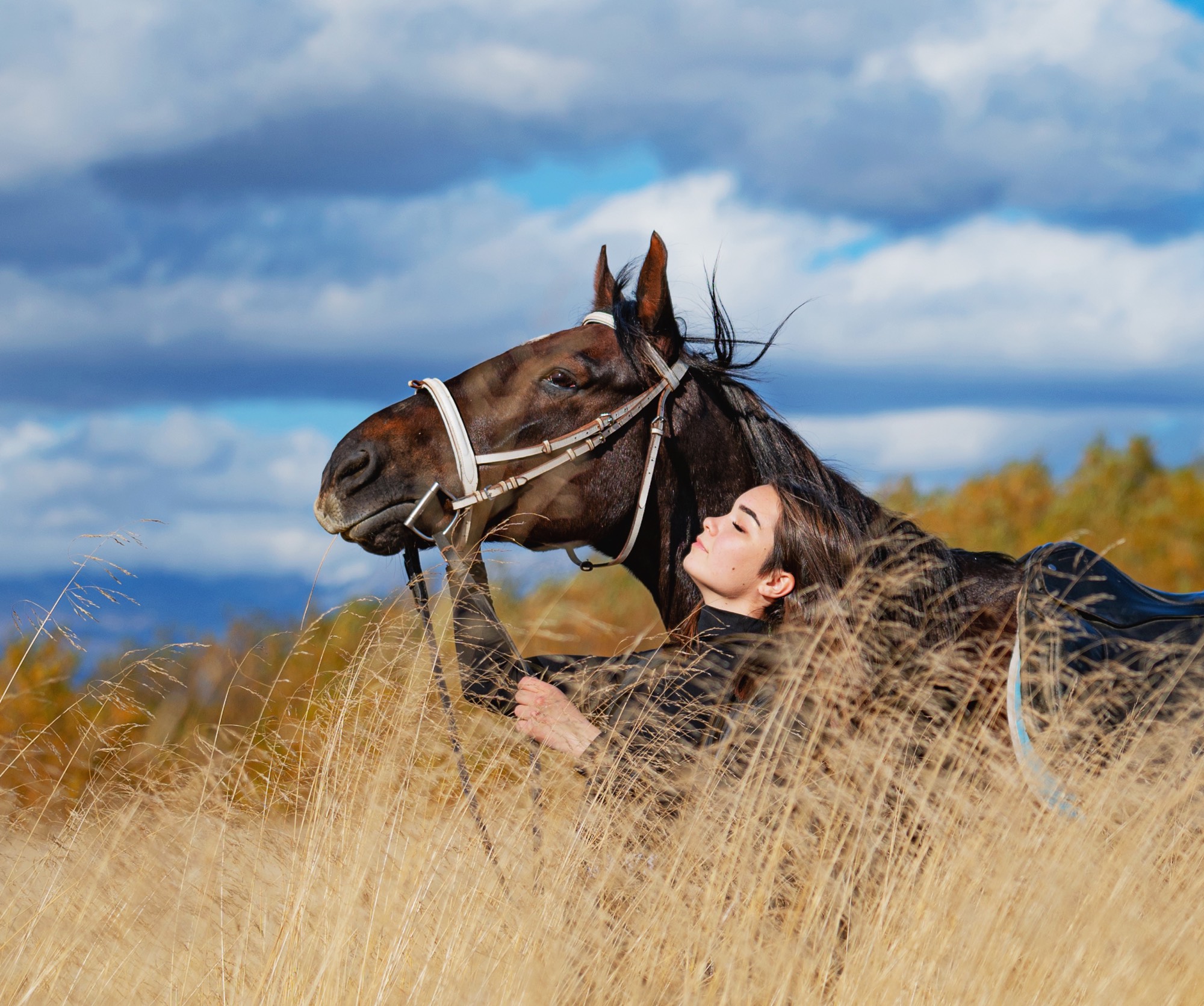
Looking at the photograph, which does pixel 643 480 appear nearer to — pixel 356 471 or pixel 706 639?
pixel 706 639

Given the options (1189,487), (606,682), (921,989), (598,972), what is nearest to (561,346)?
(606,682)

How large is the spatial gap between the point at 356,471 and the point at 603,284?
51.2 inches

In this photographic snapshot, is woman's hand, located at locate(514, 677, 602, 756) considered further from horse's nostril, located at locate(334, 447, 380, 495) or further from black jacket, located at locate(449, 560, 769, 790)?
horse's nostril, located at locate(334, 447, 380, 495)

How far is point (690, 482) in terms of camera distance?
396 cm

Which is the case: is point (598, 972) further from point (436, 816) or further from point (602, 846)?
point (436, 816)

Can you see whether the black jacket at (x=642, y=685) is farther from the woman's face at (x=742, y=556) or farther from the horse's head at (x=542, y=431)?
the horse's head at (x=542, y=431)

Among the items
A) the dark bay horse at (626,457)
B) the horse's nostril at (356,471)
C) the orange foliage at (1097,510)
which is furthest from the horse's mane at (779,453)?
the orange foliage at (1097,510)

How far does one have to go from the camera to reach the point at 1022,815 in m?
3.46

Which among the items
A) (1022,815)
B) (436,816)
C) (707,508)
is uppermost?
(707,508)

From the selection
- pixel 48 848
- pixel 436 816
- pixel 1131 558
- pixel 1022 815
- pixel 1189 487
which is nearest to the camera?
pixel 1022 815

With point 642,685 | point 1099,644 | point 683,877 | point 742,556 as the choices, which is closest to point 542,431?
point 742,556

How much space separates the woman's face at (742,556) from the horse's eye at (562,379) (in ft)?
2.26

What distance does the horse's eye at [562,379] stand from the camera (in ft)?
12.8

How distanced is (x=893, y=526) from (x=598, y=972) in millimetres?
1782
